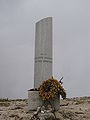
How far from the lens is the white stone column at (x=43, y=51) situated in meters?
10.8

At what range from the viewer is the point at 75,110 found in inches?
388

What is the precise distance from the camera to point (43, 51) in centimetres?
1085

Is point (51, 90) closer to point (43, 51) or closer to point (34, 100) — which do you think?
point (34, 100)

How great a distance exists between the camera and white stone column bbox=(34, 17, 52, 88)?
35.3ft

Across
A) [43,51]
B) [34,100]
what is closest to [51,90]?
[34,100]

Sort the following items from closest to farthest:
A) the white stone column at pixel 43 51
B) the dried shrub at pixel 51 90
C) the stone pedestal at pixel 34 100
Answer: the dried shrub at pixel 51 90, the stone pedestal at pixel 34 100, the white stone column at pixel 43 51

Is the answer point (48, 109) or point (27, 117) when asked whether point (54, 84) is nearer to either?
point (48, 109)

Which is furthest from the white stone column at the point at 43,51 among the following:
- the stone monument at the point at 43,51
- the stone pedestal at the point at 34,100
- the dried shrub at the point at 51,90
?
the dried shrub at the point at 51,90

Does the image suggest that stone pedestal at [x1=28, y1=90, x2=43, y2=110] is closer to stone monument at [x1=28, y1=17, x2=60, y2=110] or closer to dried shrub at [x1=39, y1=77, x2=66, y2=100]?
dried shrub at [x1=39, y1=77, x2=66, y2=100]

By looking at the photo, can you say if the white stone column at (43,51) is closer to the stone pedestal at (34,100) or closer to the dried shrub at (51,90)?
the stone pedestal at (34,100)

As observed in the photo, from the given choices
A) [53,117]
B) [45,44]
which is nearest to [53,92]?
[53,117]

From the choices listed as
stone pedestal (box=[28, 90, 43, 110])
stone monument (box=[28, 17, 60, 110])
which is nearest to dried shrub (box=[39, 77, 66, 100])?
stone pedestal (box=[28, 90, 43, 110])

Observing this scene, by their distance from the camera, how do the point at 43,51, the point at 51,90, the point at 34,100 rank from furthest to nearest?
the point at 43,51
the point at 34,100
the point at 51,90

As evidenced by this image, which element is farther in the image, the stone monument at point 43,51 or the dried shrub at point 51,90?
the stone monument at point 43,51
